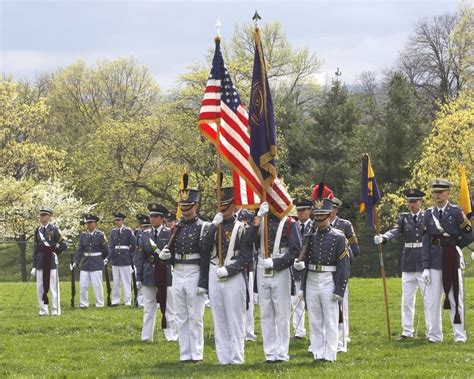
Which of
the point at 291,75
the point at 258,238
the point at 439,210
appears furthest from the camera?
the point at 291,75

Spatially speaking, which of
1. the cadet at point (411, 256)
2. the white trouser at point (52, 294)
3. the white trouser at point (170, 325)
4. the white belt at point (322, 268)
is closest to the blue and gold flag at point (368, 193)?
the cadet at point (411, 256)

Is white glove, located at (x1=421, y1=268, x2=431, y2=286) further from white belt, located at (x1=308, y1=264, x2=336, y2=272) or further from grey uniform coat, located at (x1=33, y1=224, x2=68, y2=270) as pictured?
grey uniform coat, located at (x1=33, y1=224, x2=68, y2=270)

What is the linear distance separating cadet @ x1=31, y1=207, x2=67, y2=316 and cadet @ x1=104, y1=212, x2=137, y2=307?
3390mm

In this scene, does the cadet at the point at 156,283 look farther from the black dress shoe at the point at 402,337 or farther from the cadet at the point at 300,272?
the black dress shoe at the point at 402,337

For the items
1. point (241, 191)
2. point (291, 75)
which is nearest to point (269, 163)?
point (241, 191)

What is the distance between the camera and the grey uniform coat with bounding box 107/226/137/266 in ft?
80.1

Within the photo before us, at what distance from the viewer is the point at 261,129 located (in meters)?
12.4

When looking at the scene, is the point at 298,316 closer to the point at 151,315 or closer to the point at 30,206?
the point at 151,315

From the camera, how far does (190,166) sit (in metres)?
46.1

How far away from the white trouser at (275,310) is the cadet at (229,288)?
267 mm

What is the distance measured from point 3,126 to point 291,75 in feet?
70.5

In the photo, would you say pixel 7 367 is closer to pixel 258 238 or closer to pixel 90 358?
pixel 90 358

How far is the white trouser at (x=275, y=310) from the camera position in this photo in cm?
1206

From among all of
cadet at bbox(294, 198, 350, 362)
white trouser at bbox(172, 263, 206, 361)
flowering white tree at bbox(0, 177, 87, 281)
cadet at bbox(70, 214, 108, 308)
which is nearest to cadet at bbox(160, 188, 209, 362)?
white trouser at bbox(172, 263, 206, 361)
